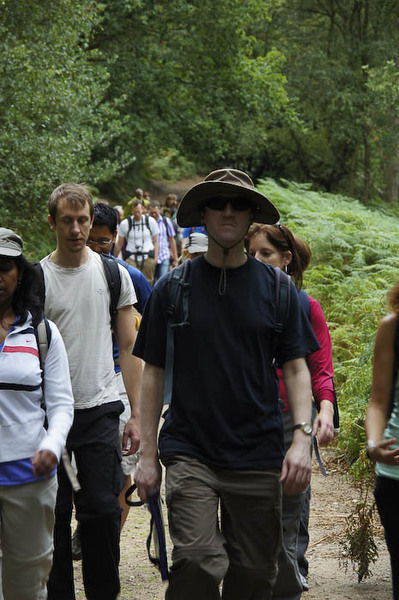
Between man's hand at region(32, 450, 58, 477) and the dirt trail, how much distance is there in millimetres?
2191

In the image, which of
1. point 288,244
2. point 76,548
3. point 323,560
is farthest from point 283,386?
point 76,548

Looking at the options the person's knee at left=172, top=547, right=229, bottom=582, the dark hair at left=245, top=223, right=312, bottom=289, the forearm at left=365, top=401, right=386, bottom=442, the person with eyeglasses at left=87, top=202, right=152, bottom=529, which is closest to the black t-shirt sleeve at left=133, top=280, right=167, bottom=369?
the person's knee at left=172, top=547, right=229, bottom=582

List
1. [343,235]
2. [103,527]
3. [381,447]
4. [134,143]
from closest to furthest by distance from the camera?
[381,447], [103,527], [343,235], [134,143]

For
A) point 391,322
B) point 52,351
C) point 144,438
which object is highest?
point 391,322

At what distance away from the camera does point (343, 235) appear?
15109mm

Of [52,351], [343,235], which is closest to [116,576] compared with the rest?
[52,351]

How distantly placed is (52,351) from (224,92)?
93.3 feet

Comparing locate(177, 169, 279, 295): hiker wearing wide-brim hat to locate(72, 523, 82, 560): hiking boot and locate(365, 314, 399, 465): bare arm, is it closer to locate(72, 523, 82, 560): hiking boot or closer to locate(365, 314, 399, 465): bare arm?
locate(365, 314, 399, 465): bare arm

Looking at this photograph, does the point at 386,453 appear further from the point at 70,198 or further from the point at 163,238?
the point at 163,238

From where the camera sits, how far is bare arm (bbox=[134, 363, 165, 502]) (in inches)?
149

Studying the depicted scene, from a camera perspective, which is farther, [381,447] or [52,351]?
[52,351]

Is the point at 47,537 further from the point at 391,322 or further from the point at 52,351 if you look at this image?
the point at 391,322

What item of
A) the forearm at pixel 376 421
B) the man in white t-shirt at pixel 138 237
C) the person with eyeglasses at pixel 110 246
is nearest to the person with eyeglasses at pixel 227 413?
the forearm at pixel 376 421

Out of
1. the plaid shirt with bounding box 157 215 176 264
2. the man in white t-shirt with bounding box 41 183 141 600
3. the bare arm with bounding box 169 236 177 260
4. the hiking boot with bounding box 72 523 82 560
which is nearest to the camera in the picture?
the man in white t-shirt with bounding box 41 183 141 600
